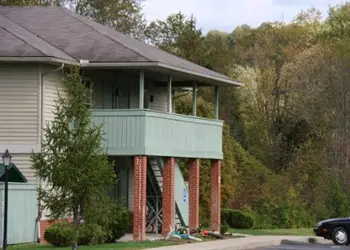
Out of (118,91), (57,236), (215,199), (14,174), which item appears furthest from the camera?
(215,199)

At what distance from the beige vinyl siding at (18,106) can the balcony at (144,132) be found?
2.13 meters

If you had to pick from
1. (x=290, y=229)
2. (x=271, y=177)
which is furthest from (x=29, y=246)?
(x=271, y=177)

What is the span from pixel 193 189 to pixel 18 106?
8363mm

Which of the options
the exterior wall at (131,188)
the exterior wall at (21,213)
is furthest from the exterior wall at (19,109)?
the exterior wall at (131,188)

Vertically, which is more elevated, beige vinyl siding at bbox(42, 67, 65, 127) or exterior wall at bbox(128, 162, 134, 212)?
beige vinyl siding at bbox(42, 67, 65, 127)

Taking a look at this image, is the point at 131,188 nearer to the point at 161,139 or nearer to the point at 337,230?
the point at 161,139

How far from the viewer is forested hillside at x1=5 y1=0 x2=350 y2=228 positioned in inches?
1955

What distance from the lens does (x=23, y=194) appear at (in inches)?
1188

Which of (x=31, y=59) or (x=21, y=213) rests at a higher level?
(x=31, y=59)

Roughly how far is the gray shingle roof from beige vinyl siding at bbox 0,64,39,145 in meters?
0.93

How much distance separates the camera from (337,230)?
114 feet

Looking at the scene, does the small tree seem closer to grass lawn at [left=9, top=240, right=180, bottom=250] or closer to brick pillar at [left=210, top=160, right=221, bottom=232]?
grass lawn at [left=9, top=240, right=180, bottom=250]

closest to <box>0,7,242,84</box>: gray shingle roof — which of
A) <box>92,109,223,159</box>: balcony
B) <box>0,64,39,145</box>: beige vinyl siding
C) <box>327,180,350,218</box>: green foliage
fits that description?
<box>0,64,39,145</box>: beige vinyl siding

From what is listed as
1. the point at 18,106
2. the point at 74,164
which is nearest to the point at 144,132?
the point at 18,106
